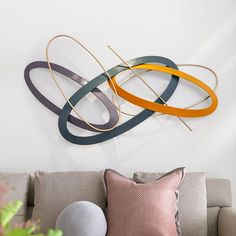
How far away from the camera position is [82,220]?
7.14ft

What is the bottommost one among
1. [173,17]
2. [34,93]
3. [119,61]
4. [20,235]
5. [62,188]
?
[62,188]

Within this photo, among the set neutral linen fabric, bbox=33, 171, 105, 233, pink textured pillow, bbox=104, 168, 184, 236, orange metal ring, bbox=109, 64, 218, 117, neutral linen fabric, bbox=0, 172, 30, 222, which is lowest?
neutral linen fabric, bbox=0, 172, 30, 222

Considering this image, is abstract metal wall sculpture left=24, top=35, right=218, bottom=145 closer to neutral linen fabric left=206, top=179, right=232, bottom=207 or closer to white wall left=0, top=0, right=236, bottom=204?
white wall left=0, top=0, right=236, bottom=204

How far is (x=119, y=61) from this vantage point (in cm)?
285

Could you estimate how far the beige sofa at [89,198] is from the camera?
95.8 inches

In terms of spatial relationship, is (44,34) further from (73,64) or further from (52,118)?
(52,118)

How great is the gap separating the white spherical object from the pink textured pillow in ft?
0.32

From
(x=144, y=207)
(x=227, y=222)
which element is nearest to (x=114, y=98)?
(x=144, y=207)

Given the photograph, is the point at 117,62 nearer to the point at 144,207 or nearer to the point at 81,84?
the point at 81,84

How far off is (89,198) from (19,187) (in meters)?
0.43

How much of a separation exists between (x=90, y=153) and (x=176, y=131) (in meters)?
0.61

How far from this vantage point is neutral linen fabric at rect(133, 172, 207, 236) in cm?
244

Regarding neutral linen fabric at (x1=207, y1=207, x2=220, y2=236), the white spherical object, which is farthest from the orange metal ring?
the white spherical object

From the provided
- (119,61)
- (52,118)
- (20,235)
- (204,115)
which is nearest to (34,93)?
(52,118)
